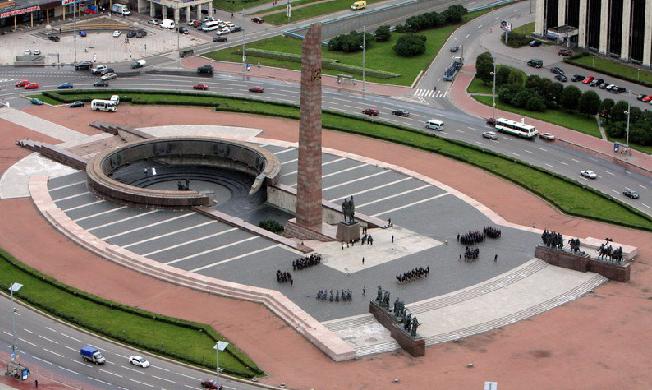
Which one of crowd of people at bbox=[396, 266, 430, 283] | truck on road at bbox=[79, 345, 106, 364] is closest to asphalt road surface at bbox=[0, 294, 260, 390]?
truck on road at bbox=[79, 345, 106, 364]

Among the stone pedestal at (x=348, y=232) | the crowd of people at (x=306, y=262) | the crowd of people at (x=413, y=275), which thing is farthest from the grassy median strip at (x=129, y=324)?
the stone pedestal at (x=348, y=232)

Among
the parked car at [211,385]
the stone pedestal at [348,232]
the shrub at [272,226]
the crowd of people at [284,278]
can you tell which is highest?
the stone pedestal at [348,232]

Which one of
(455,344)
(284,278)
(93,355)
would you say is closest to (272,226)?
(284,278)

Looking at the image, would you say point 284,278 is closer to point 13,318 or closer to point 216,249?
Result: point 216,249

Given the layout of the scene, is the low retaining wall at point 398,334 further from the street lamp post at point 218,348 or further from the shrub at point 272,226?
the shrub at point 272,226

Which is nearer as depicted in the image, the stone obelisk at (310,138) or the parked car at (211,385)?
the parked car at (211,385)

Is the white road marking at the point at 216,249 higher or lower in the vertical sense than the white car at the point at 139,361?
higher
